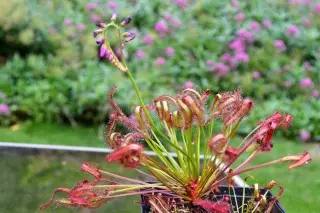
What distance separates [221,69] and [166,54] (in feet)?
1.54

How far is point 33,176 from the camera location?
2096mm

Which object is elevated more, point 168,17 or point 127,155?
point 127,155

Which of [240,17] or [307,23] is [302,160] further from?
[307,23]

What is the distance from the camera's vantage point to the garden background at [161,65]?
4293 millimetres

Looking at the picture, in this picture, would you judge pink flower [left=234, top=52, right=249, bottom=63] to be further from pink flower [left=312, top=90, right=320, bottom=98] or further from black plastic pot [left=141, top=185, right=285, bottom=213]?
black plastic pot [left=141, top=185, right=285, bottom=213]

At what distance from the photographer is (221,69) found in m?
4.82

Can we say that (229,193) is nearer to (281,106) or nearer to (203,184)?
(203,184)

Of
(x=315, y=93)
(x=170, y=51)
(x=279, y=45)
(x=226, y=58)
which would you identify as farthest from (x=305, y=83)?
(x=170, y=51)

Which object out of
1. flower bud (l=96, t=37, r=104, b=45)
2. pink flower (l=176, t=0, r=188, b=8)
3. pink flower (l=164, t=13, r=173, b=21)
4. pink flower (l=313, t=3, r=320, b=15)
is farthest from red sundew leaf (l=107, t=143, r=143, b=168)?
pink flower (l=313, t=3, r=320, b=15)

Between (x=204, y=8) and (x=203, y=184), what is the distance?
4.44 meters

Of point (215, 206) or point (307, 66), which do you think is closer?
point (215, 206)

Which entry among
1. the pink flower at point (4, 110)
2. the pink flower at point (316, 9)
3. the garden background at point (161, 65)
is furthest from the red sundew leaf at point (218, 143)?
the pink flower at point (316, 9)

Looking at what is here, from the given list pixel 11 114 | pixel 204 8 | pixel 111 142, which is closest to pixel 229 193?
pixel 111 142

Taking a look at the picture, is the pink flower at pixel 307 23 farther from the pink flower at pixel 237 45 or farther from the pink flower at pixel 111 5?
the pink flower at pixel 111 5
